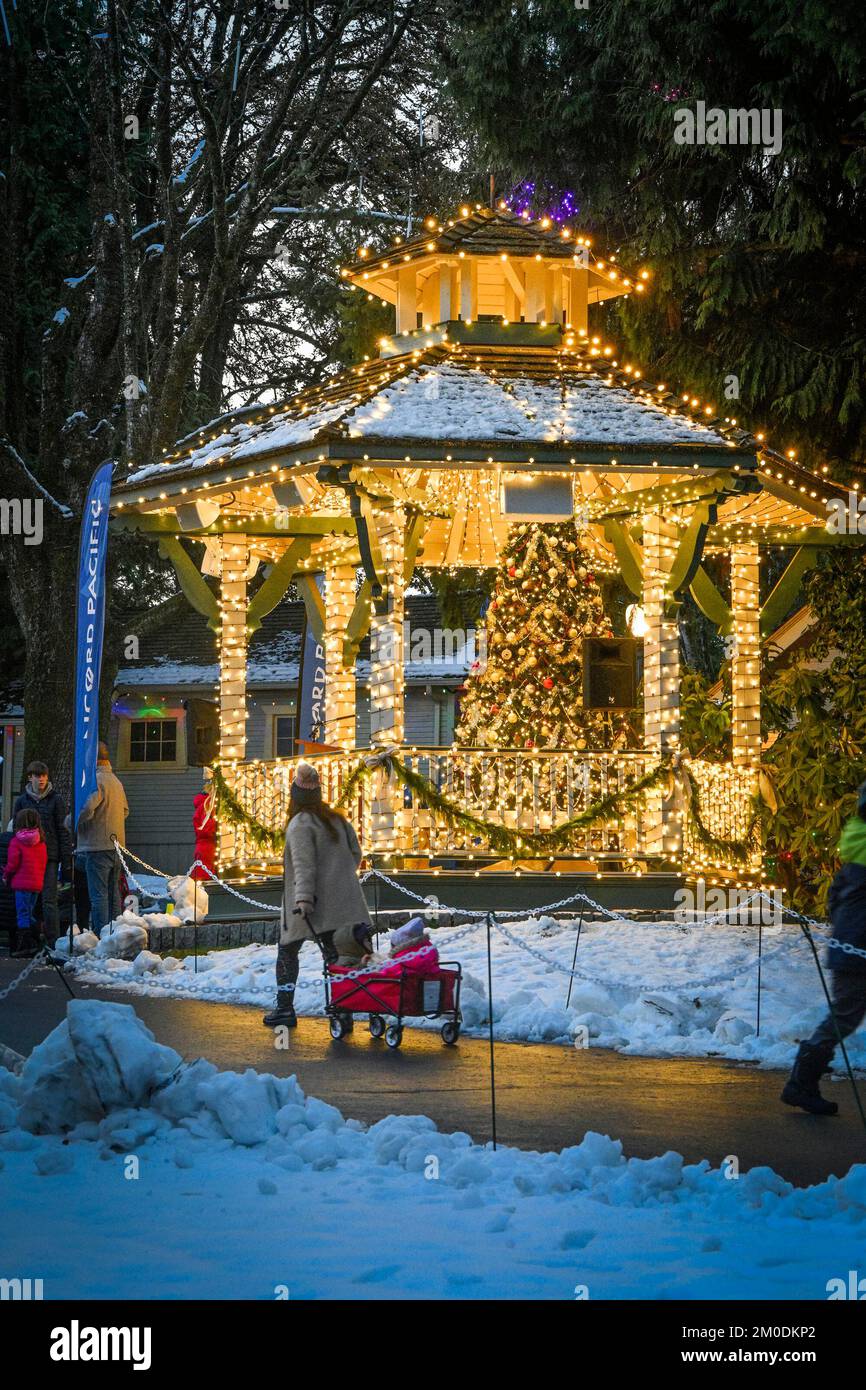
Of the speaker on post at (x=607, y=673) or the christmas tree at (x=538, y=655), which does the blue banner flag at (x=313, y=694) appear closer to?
the christmas tree at (x=538, y=655)

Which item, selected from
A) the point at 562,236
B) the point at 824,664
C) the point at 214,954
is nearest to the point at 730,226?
the point at 562,236

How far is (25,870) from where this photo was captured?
744 inches

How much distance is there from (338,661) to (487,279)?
194 inches

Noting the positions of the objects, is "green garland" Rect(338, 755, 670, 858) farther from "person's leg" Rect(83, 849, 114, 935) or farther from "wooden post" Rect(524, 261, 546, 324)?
"wooden post" Rect(524, 261, 546, 324)

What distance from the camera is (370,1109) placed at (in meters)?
8.70

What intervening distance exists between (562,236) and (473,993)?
10218 millimetres

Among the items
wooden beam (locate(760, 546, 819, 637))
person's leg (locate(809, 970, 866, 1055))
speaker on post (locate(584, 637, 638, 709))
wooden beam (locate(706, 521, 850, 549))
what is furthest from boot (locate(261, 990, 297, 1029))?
wooden beam (locate(706, 521, 850, 549))

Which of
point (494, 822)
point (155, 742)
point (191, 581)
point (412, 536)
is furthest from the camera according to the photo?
point (155, 742)

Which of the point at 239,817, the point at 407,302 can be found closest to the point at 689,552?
the point at 407,302

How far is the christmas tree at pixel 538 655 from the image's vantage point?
19109mm

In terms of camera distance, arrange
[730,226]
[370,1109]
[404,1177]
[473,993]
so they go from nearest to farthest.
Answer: [404,1177] → [370,1109] → [473,993] → [730,226]

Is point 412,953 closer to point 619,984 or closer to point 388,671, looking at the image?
point 619,984

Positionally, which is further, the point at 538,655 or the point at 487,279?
the point at 487,279
